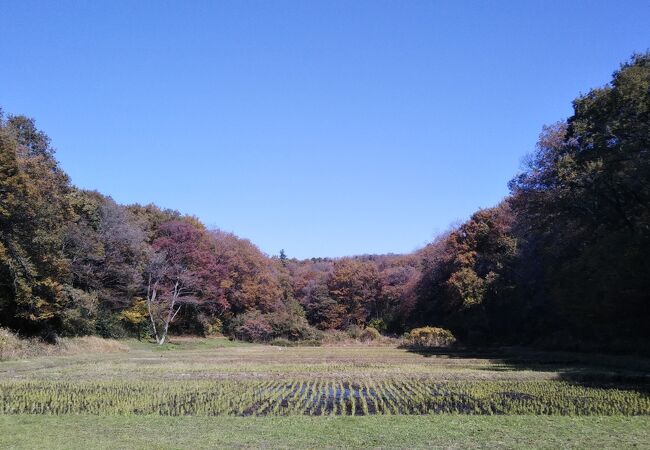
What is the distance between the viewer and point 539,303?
4238 cm

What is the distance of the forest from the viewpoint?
1080 inches

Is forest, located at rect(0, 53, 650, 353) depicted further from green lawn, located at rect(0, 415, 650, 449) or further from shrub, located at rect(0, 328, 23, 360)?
green lawn, located at rect(0, 415, 650, 449)

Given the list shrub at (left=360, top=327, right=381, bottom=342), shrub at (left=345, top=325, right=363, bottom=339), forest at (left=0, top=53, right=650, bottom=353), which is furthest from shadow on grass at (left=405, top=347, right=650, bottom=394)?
shrub at (left=345, top=325, right=363, bottom=339)

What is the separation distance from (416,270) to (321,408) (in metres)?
61.4

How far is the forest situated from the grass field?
28.9 ft

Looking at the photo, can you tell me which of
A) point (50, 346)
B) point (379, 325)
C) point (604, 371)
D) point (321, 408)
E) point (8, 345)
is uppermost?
point (604, 371)

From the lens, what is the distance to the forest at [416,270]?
2744 cm

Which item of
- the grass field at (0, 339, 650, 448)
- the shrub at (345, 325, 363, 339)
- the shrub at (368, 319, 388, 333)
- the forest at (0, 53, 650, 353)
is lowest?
the shrub at (345, 325, 363, 339)

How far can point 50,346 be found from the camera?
101 feet

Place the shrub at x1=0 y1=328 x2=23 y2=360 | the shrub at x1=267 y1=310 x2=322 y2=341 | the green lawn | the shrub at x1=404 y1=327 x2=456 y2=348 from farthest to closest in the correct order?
the shrub at x1=267 y1=310 x2=322 y2=341
the shrub at x1=404 y1=327 x2=456 y2=348
the shrub at x1=0 y1=328 x2=23 y2=360
the green lawn

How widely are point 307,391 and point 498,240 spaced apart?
37.0m

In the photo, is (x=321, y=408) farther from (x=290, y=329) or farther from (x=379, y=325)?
(x=379, y=325)

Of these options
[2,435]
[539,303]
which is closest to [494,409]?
[2,435]

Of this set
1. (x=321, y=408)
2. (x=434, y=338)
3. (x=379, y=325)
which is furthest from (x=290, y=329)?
(x=321, y=408)
